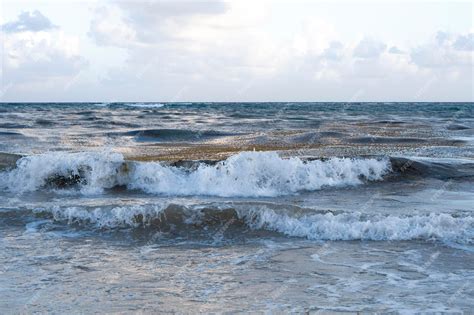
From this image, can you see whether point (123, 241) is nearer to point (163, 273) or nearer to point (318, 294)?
point (163, 273)

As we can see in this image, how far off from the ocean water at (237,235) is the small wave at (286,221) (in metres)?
0.03

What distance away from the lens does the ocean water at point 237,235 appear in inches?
231

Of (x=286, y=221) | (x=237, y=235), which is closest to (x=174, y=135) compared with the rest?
(x=286, y=221)

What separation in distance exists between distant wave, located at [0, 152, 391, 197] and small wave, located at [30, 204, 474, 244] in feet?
8.70

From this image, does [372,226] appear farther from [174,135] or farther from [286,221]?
[174,135]

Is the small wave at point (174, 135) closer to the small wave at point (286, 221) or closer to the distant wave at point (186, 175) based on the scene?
the distant wave at point (186, 175)

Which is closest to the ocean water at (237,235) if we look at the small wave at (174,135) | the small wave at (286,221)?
the small wave at (286,221)

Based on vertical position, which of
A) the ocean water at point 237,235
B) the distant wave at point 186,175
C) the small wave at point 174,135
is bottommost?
the ocean water at point 237,235

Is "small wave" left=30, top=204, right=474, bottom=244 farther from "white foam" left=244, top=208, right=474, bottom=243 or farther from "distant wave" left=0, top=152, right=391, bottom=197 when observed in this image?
"distant wave" left=0, top=152, right=391, bottom=197

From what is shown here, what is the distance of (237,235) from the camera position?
29.6 feet

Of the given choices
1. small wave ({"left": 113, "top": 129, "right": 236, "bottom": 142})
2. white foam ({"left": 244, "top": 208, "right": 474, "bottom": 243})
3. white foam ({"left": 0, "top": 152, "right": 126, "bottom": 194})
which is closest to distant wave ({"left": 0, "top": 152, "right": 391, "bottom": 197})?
white foam ({"left": 0, "top": 152, "right": 126, "bottom": 194})

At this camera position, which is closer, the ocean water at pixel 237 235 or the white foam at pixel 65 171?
the ocean water at pixel 237 235

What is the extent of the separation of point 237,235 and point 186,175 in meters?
4.97

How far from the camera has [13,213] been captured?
10.3 meters
